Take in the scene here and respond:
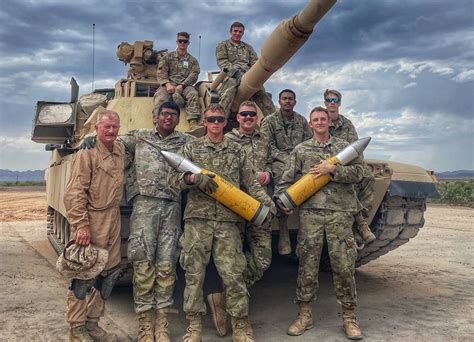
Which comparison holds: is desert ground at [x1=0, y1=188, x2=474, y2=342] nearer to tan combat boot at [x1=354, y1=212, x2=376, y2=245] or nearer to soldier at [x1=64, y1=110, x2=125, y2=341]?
soldier at [x1=64, y1=110, x2=125, y2=341]

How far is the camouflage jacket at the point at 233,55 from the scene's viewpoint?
7141 mm

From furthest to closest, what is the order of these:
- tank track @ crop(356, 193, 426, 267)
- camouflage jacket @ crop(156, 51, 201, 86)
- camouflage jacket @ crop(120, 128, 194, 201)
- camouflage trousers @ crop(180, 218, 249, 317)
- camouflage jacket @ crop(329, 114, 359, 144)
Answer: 1. camouflage jacket @ crop(156, 51, 201, 86)
2. tank track @ crop(356, 193, 426, 267)
3. camouflage jacket @ crop(329, 114, 359, 144)
4. camouflage jacket @ crop(120, 128, 194, 201)
5. camouflage trousers @ crop(180, 218, 249, 317)

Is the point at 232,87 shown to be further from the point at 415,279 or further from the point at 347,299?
the point at 415,279

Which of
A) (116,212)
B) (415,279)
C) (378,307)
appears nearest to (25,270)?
(116,212)

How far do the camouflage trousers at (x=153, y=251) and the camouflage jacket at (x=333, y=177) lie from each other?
1.19 meters

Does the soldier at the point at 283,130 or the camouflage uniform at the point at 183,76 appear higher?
the camouflage uniform at the point at 183,76

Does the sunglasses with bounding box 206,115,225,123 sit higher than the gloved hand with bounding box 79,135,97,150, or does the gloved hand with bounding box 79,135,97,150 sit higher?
the sunglasses with bounding box 206,115,225,123

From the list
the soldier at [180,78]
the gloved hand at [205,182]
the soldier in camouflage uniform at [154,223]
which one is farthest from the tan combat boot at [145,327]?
the soldier at [180,78]

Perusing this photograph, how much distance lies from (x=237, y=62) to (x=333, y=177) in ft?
9.81

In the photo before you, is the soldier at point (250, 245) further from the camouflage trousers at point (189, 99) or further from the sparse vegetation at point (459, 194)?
the sparse vegetation at point (459, 194)

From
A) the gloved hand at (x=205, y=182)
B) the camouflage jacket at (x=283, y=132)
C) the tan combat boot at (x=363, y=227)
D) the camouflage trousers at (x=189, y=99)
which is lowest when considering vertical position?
the tan combat boot at (x=363, y=227)

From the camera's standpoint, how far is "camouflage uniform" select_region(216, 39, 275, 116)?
682cm

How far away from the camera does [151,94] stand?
309 inches

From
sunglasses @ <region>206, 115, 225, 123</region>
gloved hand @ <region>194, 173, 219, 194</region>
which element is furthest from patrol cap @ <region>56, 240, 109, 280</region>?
sunglasses @ <region>206, 115, 225, 123</region>
